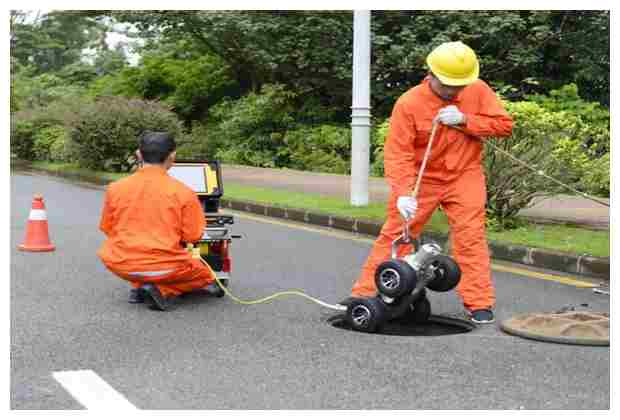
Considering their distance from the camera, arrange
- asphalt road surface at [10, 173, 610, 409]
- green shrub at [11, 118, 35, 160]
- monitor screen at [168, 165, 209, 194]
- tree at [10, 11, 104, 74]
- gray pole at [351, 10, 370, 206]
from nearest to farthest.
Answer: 1. asphalt road surface at [10, 173, 610, 409]
2. monitor screen at [168, 165, 209, 194]
3. gray pole at [351, 10, 370, 206]
4. green shrub at [11, 118, 35, 160]
5. tree at [10, 11, 104, 74]

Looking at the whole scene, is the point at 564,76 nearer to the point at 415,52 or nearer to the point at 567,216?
the point at 415,52

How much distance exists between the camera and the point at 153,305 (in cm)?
701

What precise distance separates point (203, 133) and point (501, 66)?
7.61 meters

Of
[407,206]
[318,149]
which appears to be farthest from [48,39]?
[407,206]

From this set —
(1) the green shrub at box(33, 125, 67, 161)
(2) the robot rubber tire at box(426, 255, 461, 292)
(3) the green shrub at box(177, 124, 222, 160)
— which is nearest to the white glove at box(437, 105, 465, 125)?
(2) the robot rubber tire at box(426, 255, 461, 292)

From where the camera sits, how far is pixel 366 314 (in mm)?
6289

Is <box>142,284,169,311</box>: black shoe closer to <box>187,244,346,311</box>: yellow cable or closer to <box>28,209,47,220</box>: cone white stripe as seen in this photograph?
<box>187,244,346,311</box>: yellow cable

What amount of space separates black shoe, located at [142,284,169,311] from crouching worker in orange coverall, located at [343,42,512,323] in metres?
1.21

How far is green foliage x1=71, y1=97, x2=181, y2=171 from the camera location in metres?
19.4

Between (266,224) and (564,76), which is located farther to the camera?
(564,76)

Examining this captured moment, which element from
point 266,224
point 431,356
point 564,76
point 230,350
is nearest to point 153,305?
point 230,350

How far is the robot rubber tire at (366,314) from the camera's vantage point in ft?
20.5

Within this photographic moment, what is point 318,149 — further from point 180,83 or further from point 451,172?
point 451,172

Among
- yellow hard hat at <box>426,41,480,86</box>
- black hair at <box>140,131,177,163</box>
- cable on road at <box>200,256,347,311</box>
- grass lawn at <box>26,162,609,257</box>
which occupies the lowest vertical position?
cable on road at <box>200,256,347,311</box>
